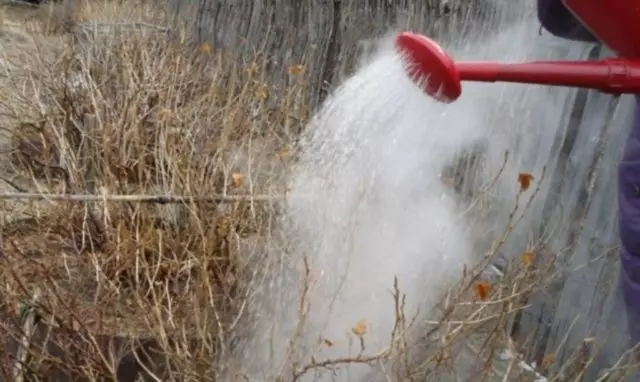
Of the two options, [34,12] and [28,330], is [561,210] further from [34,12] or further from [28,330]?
[34,12]

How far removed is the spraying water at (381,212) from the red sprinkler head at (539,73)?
176mm

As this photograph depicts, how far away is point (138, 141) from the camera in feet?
12.1

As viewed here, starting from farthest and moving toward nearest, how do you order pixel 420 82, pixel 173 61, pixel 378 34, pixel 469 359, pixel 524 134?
1. pixel 378 34
2. pixel 173 61
3. pixel 524 134
4. pixel 469 359
5. pixel 420 82

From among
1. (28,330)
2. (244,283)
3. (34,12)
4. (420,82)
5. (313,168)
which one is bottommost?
(34,12)

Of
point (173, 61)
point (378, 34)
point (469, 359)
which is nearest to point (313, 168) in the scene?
point (469, 359)

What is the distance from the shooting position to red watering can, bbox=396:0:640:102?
5.57 feet

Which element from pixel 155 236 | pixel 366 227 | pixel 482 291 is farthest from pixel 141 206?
pixel 482 291

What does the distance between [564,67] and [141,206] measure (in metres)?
2.06

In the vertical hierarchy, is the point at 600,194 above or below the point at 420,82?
below

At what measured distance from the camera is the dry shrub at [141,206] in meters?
2.51

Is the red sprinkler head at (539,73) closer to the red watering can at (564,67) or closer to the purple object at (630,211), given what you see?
the red watering can at (564,67)

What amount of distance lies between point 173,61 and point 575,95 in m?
2.40

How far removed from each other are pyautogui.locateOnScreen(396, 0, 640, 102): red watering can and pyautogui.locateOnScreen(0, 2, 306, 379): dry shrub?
861 millimetres

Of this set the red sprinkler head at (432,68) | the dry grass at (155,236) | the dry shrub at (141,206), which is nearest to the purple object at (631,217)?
the dry grass at (155,236)
